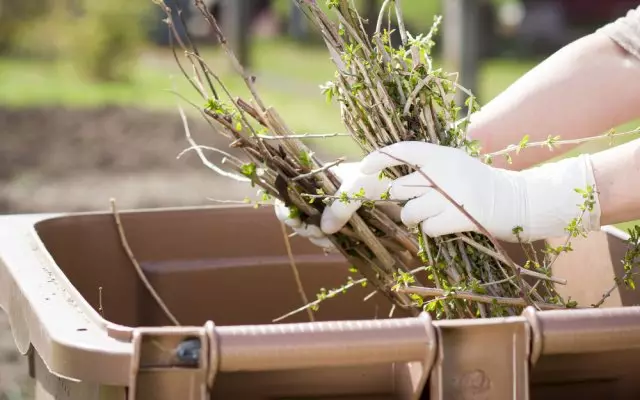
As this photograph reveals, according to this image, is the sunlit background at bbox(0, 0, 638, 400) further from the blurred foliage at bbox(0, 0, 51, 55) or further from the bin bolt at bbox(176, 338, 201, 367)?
the bin bolt at bbox(176, 338, 201, 367)

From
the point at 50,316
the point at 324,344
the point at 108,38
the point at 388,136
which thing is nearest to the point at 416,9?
the point at 108,38

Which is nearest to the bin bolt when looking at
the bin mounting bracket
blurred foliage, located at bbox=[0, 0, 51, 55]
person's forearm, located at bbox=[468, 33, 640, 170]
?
the bin mounting bracket

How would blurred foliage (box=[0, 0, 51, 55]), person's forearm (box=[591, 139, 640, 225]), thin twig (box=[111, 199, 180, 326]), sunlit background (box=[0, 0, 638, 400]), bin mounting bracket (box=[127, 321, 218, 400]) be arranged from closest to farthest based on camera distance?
bin mounting bracket (box=[127, 321, 218, 400]), person's forearm (box=[591, 139, 640, 225]), thin twig (box=[111, 199, 180, 326]), sunlit background (box=[0, 0, 638, 400]), blurred foliage (box=[0, 0, 51, 55])

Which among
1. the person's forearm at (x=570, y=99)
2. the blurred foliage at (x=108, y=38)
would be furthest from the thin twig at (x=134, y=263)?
the blurred foliage at (x=108, y=38)

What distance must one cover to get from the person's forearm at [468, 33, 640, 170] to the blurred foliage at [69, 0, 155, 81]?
887 cm

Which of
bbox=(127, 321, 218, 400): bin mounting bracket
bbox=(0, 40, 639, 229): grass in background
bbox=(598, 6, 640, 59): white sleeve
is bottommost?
bbox=(127, 321, 218, 400): bin mounting bracket

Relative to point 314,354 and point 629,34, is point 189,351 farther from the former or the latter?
point 629,34

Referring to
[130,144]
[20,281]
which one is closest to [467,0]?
[130,144]

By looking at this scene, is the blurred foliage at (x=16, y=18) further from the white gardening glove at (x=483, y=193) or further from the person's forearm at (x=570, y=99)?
the white gardening glove at (x=483, y=193)

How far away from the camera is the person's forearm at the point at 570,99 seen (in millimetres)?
2410

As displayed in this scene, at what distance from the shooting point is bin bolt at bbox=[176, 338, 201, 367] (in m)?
1.36

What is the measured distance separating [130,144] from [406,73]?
644 cm

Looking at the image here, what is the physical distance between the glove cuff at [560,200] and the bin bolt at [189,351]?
790 millimetres

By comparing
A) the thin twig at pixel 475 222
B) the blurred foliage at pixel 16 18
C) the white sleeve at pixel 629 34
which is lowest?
the thin twig at pixel 475 222
